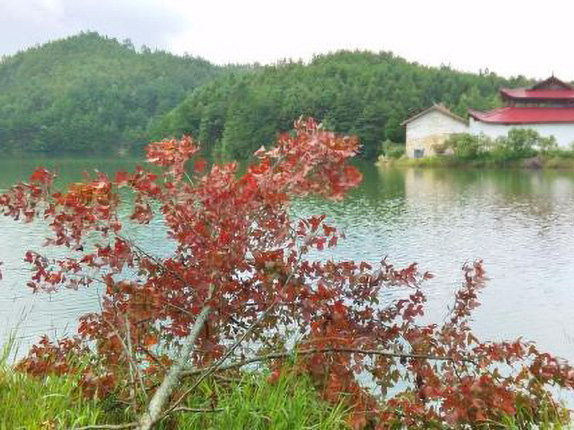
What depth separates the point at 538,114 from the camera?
51.0 meters

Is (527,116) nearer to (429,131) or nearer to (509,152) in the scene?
(509,152)

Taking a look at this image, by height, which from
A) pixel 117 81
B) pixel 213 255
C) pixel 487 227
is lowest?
pixel 487 227

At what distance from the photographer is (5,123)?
88688 mm

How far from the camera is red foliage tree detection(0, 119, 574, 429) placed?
12.7ft

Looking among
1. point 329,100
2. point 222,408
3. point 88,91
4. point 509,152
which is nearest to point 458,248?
point 222,408

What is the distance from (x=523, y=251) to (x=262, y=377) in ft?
40.1

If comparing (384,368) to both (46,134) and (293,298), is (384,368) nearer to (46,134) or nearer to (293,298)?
(293,298)

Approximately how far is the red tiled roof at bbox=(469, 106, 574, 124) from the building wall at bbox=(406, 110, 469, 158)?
2.07 meters

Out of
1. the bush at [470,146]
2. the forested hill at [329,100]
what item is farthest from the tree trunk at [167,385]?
the forested hill at [329,100]

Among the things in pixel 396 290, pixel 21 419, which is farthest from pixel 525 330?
pixel 21 419

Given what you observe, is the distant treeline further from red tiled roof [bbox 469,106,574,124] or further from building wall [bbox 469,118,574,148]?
building wall [bbox 469,118,574,148]

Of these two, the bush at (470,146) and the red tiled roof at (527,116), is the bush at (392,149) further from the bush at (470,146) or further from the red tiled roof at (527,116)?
the bush at (470,146)

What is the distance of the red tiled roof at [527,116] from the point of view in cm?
4966

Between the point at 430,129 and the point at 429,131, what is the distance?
0.54 feet
